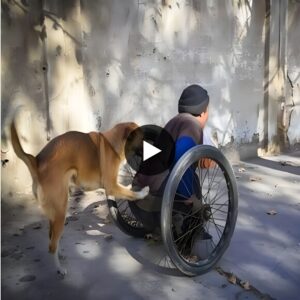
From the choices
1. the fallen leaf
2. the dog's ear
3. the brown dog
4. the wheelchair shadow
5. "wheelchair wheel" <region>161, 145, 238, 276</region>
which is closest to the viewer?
the brown dog

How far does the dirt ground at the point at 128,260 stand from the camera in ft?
9.19

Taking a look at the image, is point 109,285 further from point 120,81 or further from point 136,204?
point 120,81

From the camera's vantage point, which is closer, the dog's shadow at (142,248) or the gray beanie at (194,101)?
the gray beanie at (194,101)

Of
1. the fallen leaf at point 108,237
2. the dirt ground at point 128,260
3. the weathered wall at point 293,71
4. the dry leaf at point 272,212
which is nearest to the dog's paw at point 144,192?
the dirt ground at point 128,260

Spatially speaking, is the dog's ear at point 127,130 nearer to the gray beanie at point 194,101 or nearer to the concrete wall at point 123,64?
the gray beanie at point 194,101

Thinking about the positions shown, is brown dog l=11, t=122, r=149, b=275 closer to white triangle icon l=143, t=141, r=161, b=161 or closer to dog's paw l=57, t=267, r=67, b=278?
white triangle icon l=143, t=141, r=161, b=161

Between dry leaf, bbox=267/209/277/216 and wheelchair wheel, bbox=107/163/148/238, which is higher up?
wheelchair wheel, bbox=107/163/148/238

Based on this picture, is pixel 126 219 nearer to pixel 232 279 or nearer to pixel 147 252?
pixel 147 252

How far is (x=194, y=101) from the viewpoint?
302 cm

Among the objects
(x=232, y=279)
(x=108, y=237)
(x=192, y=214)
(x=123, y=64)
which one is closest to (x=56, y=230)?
(x=192, y=214)

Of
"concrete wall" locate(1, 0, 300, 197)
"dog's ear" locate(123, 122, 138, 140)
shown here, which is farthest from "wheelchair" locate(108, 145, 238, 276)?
"concrete wall" locate(1, 0, 300, 197)

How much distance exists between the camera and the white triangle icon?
9.28 feet
